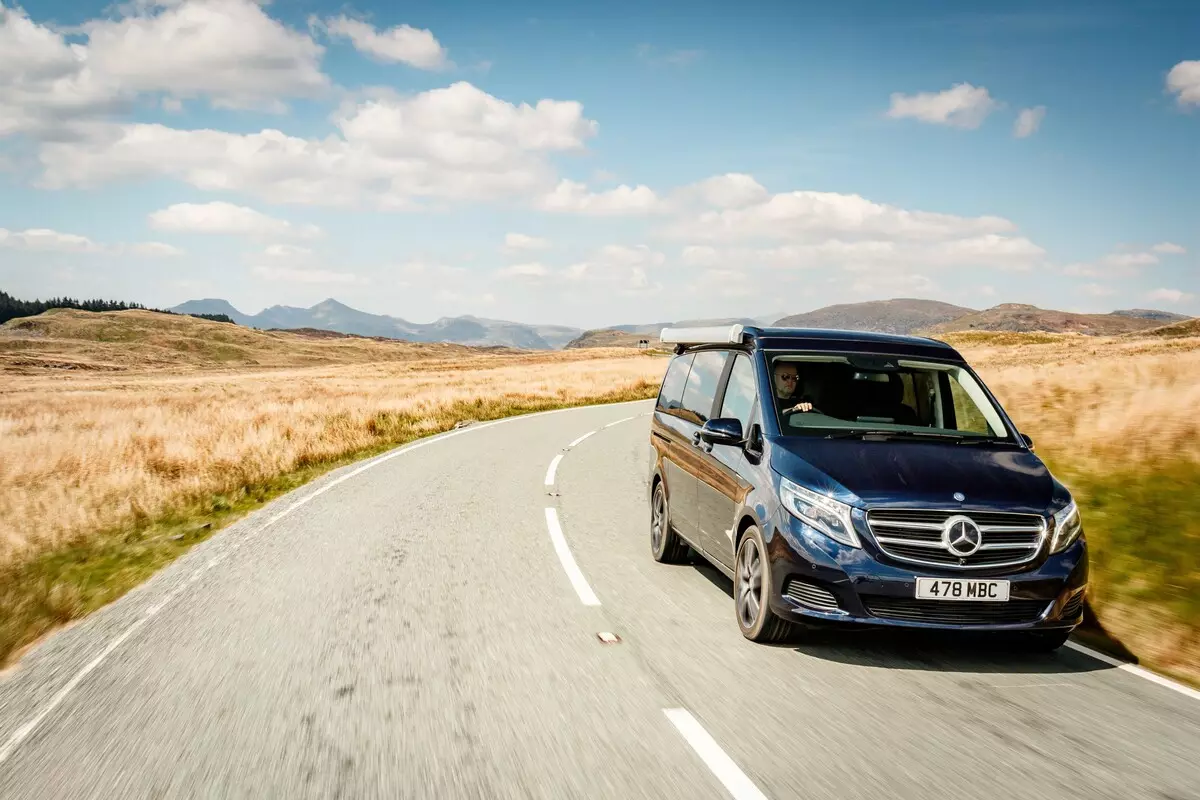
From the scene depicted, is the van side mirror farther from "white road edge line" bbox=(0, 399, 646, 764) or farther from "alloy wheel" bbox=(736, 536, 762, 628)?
"white road edge line" bbox=(0, 399, 646, 764)

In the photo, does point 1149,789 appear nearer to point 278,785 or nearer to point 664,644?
point 664,644

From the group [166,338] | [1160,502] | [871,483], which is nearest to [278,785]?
[871,483]

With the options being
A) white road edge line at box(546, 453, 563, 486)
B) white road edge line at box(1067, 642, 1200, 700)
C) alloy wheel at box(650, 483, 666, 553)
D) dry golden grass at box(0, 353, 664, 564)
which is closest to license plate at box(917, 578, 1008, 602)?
white road edge line at box(1067, 642, 1200, 700)

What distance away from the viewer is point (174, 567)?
791cm

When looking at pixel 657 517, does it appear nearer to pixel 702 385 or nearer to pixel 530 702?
pixel 702 385

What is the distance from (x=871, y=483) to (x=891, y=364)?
1723mm

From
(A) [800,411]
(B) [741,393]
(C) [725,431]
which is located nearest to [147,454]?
(B) [741,393]

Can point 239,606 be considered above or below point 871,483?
below

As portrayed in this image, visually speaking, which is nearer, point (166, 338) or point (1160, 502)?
point (1160, 502)

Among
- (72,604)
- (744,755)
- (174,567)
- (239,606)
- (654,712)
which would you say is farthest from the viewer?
(174,567)

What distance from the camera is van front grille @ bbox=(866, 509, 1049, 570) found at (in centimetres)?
473

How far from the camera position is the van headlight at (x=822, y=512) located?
4.80 m

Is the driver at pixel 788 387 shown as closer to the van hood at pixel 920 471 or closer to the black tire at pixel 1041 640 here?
the van hood at pixel 920 471

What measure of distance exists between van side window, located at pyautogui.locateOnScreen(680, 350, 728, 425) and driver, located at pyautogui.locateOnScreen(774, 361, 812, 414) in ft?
2.50
